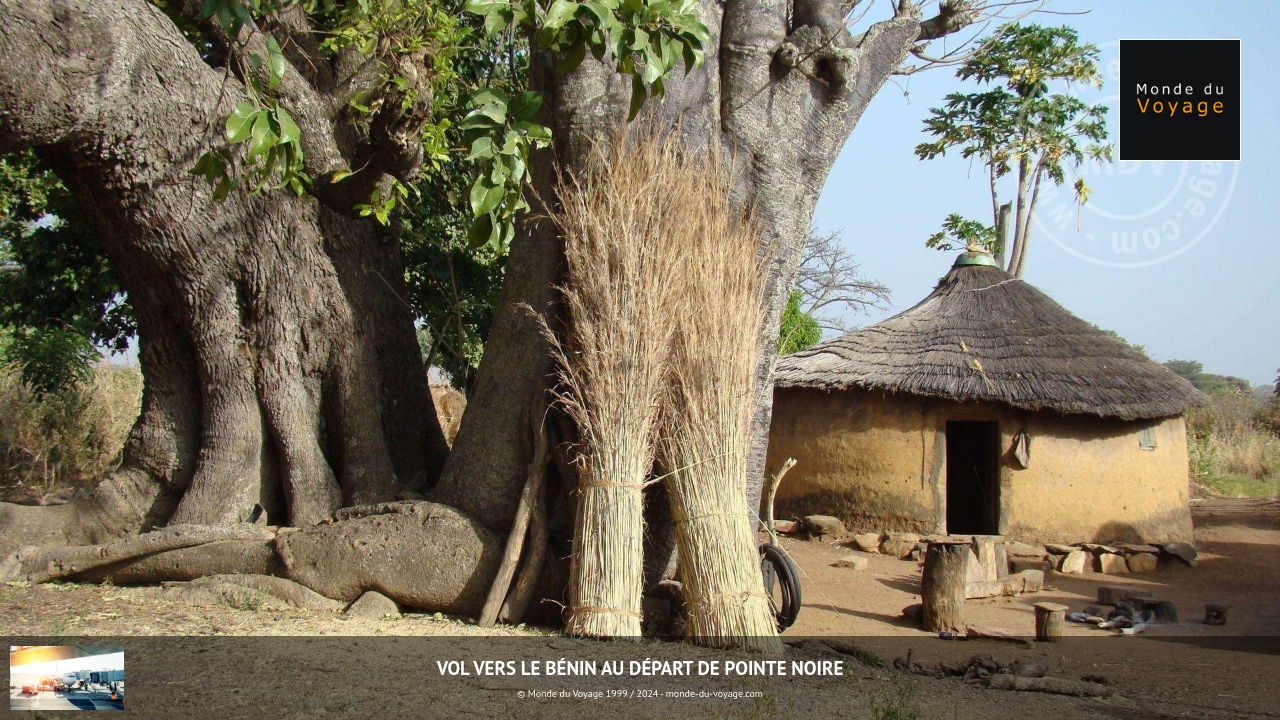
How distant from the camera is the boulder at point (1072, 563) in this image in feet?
27.7

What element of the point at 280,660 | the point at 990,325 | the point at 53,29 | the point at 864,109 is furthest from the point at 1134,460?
the point at 53,29

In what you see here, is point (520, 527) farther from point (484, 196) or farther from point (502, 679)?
point (484, 196)

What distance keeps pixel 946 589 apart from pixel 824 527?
11.2ft

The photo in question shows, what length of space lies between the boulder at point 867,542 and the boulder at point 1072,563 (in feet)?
5.07

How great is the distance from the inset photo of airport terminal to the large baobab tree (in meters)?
1.68

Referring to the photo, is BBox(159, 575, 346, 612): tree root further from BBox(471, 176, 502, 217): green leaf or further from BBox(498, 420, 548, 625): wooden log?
BBox(471, 176, 502, 217): green leaf

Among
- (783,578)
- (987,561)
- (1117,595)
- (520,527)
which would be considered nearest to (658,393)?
(520,527)

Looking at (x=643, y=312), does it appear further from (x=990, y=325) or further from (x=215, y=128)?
(x=990, y=325)

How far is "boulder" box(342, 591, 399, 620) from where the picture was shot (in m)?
4.08

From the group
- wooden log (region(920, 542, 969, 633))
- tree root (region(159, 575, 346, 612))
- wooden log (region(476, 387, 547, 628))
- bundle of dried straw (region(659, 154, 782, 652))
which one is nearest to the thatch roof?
wooden log (region(920, 542, 969, 633))

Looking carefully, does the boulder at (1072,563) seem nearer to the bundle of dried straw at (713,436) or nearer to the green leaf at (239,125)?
the bundle of dried straw at (713,436)

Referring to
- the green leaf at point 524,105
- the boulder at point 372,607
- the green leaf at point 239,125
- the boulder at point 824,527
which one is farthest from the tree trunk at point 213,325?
the boulder at point 824,527

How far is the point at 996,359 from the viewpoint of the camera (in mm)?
9297

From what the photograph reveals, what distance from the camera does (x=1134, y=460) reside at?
29.9ft
